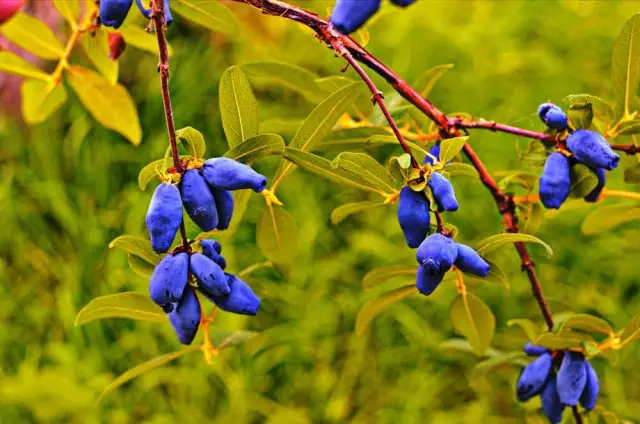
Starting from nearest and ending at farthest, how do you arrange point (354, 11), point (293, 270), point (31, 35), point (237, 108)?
point (354, 11) < point (237, 108) < point (31, 35) < point (293, 270)

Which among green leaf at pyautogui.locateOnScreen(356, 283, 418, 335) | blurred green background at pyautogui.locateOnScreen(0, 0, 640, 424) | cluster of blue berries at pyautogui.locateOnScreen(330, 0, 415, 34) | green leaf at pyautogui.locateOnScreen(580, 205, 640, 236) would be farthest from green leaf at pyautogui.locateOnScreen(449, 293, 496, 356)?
blurred green background at pyautogui.locateOnScreen(0, 0, 640, 424)

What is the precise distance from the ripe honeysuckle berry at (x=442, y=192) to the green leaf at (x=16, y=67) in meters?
0.48

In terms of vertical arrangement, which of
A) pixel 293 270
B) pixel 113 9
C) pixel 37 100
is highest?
pixel 113 9

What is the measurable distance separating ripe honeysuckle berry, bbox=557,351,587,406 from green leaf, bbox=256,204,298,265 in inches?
10.8

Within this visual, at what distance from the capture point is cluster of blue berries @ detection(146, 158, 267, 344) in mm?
521

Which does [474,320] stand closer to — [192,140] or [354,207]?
[354,207]

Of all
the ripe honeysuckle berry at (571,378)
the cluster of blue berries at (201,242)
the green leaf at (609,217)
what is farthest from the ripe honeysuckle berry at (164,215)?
the green leaf at (609,217)

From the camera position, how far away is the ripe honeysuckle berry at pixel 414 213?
0.57 m

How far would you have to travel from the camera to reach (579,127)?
2.27ft

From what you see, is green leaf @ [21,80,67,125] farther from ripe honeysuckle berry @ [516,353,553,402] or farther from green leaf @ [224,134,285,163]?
ripe honeysuckle berry @ [516,353,553,402]

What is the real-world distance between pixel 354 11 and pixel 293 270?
1111 millimetres

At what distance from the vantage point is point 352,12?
0.42m

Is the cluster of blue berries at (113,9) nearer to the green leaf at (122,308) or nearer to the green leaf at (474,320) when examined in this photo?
the green leaf at (122,308)

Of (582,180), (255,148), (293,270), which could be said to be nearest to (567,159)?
(582,180)
